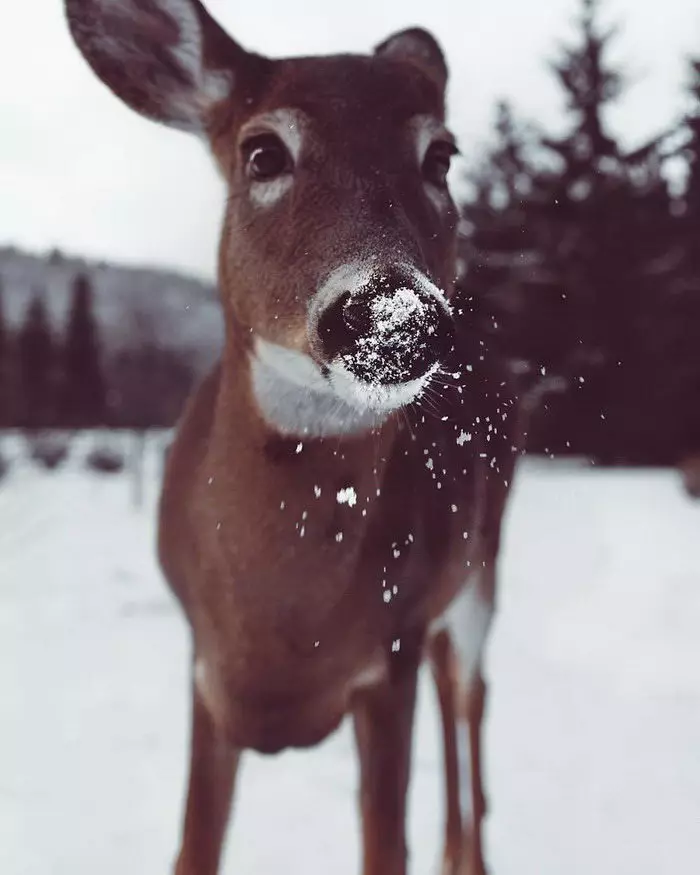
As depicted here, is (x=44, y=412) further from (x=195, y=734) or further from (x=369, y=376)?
(x=369, y=376)

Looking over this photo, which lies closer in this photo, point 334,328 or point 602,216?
point 334,328

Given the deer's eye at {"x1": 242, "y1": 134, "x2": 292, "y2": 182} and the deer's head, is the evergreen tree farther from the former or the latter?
the deer's eye at {"x1": 242, "y1": 134, "x2": 292, "y2": 182}

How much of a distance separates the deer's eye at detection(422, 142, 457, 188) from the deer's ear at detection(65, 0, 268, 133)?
1.21ft

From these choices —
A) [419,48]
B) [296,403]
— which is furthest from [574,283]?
[296,403]

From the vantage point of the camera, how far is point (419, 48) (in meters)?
1.87

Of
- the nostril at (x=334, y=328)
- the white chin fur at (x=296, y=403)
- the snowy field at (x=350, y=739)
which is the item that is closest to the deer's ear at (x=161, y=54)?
the white chin fur at (x=296, y=403)

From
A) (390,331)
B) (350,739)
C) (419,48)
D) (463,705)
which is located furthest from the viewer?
(350,739)

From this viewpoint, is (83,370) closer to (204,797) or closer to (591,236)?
(591,236)

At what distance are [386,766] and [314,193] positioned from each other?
2.97ft

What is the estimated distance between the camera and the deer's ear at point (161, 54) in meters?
1.56

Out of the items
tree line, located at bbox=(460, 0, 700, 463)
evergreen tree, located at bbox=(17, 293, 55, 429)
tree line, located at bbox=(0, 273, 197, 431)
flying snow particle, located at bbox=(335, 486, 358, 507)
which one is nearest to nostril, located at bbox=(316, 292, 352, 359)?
flying snow particle, located at bbox=(335, 486, 358, 507)

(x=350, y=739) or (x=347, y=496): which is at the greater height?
(x=347, y=496)

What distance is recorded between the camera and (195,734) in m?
1.50

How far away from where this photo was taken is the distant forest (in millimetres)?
2646
